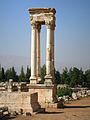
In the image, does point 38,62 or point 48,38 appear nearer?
point 48,38

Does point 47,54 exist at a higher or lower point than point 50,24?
lower

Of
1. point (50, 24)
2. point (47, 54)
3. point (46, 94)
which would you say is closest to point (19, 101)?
point (46, 94)

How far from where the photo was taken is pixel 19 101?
23.0m

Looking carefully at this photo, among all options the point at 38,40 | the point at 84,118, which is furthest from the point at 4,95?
the point at 38,40

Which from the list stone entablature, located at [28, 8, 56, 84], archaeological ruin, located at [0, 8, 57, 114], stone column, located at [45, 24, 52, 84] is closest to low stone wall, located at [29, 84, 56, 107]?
archaeological ruin, located at [0, 8, 57, 114]

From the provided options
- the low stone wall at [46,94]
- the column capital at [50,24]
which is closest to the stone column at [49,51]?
the column capital at [50,24]

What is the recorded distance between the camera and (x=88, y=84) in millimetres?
88062

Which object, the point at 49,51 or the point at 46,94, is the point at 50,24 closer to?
the point at 49,51

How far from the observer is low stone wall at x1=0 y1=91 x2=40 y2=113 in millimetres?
22734

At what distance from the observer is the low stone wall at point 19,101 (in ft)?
74.6

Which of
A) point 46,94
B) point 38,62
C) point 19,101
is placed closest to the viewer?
point 19,101

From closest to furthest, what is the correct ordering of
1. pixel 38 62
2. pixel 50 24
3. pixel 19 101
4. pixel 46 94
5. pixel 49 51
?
pixel 19 101 < pixel 46 94 < pixel 50 24 < pixel 49 51 < pixel 38 62

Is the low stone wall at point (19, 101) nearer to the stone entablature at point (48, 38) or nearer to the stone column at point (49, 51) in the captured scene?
the stone entablature at point (48, 38)

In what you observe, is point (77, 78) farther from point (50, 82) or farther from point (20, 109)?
point (20, 109)
